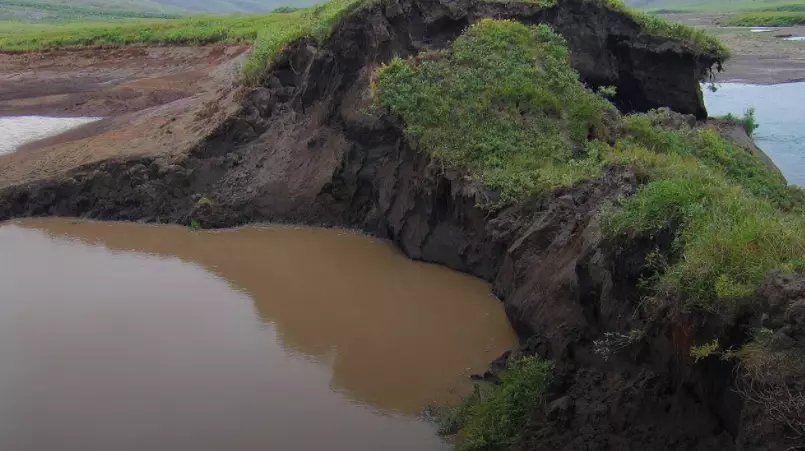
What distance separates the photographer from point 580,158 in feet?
37.3

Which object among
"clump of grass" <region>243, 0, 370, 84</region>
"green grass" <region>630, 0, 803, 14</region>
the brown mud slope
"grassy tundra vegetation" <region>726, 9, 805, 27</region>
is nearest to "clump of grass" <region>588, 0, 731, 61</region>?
"clump of grass" <region>243, 0, 370, 84</region>

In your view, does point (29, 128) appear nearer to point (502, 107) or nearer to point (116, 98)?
point (116, 98)

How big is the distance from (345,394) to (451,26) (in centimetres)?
837

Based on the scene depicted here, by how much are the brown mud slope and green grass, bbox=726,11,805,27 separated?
31581mm

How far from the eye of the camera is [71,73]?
26.1m

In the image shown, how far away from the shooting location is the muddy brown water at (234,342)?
24.6ft

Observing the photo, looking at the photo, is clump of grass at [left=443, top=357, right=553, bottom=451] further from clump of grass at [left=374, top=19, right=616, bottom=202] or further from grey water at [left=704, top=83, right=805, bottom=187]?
grey water at [left=704, top=83, right=805, bottom=187]

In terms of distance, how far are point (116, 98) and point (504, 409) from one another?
1718 cm

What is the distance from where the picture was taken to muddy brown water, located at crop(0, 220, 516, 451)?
7496mm

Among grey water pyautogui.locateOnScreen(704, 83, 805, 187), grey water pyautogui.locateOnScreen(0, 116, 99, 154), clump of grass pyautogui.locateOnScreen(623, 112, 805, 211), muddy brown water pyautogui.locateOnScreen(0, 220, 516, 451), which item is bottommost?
muddy brown water pyautogui.locateOnScreen(0, 220, 516, 451)

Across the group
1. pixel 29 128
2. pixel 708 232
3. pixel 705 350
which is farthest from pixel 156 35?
pixel 705 350

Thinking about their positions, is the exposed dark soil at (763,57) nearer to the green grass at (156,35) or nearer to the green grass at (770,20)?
the green grass at (770,20)

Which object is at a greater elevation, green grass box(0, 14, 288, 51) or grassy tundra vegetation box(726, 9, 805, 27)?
grassy tundra vegetation box(726, 9, 805, 27)

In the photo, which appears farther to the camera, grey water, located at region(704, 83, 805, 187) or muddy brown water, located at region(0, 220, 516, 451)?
grey water, located at region(704, 83, 805, 187)
